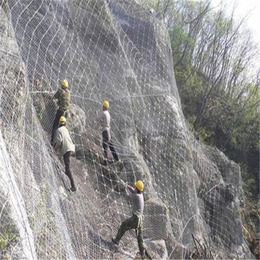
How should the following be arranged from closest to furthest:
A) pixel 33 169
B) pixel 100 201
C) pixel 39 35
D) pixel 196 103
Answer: pixel 33 169
pixel 100 201
pixel 39 35
pixel 196 103

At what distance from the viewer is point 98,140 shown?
7.46 metres

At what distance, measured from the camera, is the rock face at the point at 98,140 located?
13.9 feet

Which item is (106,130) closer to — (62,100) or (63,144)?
(62,100)

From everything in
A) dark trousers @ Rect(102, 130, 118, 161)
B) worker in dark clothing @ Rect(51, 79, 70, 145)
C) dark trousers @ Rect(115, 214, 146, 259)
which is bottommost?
dark trousers @ Rect(115, 214, 146, 259)

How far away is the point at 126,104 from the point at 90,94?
78 centimetres

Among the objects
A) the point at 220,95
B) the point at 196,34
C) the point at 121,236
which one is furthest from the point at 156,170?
the point at 196,34

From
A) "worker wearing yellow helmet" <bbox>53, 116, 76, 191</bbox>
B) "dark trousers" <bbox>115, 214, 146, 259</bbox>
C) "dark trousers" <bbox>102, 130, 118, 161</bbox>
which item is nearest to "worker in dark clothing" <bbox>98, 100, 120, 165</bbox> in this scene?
"dark trousers" <bbox>102, 130, 118, 161</bbox>

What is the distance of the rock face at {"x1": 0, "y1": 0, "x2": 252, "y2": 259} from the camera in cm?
425

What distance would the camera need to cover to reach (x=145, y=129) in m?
8.75

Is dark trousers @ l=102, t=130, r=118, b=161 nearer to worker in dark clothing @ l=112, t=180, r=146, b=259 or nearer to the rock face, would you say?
the rock face

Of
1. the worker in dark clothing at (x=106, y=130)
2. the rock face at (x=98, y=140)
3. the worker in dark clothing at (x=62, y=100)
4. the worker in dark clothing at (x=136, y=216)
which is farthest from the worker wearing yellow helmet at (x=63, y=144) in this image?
the worker in dark clothing at (x=106, y=130)

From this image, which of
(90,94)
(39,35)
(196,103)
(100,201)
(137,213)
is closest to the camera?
(137,213)

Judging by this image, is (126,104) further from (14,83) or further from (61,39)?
(14,83)

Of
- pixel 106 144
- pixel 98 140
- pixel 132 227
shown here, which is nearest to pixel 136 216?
pixel 132 227
